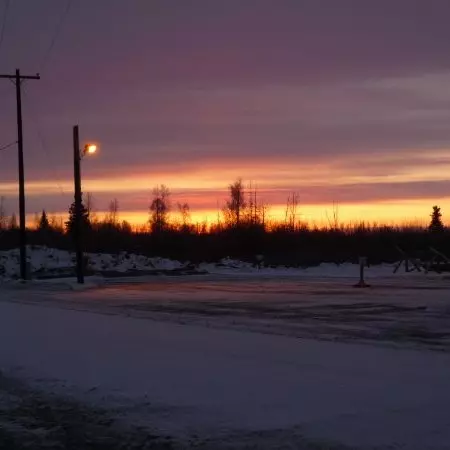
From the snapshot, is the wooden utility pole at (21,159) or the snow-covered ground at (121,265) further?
the snow-covered ground at (121,265)

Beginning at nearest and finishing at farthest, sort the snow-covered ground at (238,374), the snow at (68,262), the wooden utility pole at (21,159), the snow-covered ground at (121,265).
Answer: the snow-covered ground at (238,374), the wooden utility pole at (21,159), the snow-covered ground at (121,265), the snow at (68,262)

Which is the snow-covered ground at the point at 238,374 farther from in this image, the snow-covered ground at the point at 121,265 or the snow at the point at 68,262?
the snow at the point at 68,262

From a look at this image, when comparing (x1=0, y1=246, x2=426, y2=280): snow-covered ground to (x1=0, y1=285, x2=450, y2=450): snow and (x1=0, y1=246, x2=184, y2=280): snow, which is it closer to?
(x1=0, y1=246, x2=184, y2=280): snow

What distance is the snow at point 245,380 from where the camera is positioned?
27.9ft

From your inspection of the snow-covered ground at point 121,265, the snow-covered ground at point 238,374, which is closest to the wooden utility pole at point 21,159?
the snow-covered ground at point 121,265

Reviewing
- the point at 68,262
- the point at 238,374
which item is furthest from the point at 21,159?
the point at 238,374

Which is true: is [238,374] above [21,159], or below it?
below

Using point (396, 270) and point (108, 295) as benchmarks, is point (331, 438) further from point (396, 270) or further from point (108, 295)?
point (396, 270)

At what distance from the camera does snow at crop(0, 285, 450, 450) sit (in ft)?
27.9

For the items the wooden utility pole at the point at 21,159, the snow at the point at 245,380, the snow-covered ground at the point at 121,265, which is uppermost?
A: the wooden utility pole at the point at 21,159

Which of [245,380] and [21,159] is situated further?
[21,159]

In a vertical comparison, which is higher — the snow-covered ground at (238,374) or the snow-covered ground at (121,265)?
the snow-covered ground at (121,265)

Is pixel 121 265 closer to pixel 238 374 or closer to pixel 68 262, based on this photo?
pixel 68 262

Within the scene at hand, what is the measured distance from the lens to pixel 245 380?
36.1 ft
